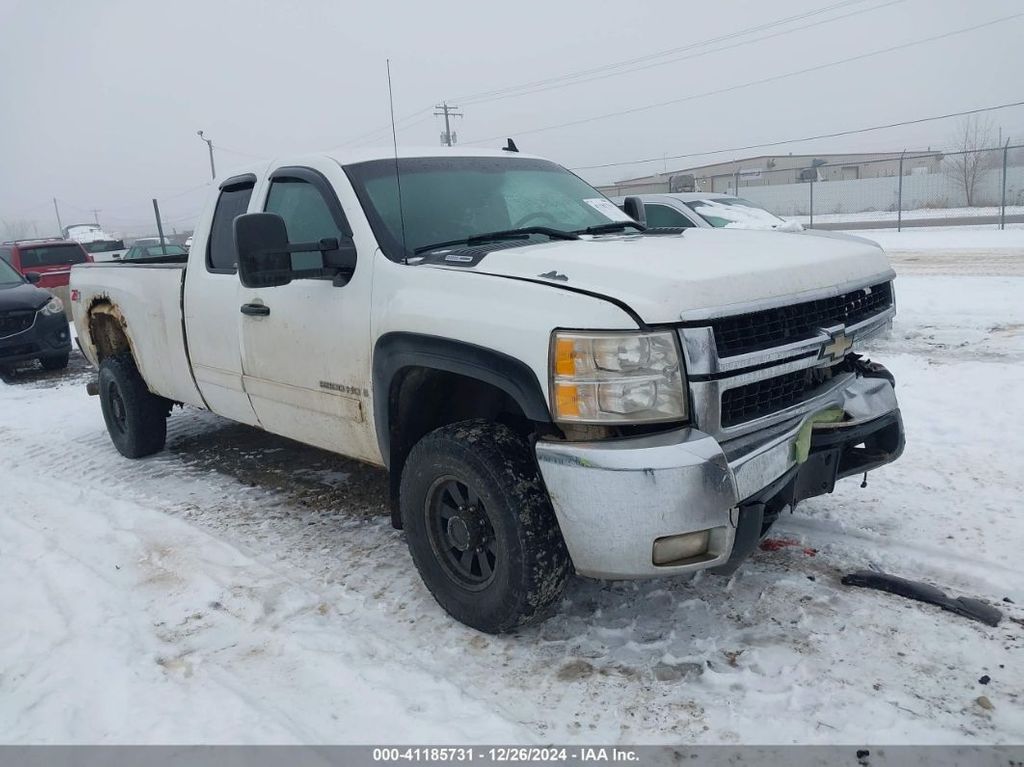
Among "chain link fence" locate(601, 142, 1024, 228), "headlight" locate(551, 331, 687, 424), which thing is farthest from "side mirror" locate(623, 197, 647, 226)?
"chain link fence" locate(601, 142, 1024, 228)

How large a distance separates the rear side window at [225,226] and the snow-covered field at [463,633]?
56.8 inches

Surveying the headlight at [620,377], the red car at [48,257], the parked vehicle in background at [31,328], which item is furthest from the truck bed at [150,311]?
the red car at [48,257]

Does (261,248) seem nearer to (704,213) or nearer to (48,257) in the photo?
(704,213)

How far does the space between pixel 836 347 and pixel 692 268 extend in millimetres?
758

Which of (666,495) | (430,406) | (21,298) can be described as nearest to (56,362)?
(21,298)

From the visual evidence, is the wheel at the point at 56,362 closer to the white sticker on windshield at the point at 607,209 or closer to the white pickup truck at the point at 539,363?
the white pickup truck at the point at 539,363

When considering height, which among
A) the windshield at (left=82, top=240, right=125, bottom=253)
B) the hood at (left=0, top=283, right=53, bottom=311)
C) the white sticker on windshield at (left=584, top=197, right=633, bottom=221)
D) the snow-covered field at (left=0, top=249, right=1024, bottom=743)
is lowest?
the snow-covered field at (left=0, top=249, right=1024, bottom=743)

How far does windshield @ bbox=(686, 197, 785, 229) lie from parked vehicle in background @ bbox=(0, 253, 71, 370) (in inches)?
332

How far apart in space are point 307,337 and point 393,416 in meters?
0.73

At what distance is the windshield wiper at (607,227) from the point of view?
3.91 metres

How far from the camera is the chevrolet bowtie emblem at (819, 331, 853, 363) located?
2975mm

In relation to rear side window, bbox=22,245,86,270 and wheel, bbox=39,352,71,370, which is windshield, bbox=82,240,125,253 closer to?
rear side window, bbox=22,245,86,270

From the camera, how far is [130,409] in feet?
18.4

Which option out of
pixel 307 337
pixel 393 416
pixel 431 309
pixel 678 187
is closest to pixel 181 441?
pixel 307 337
